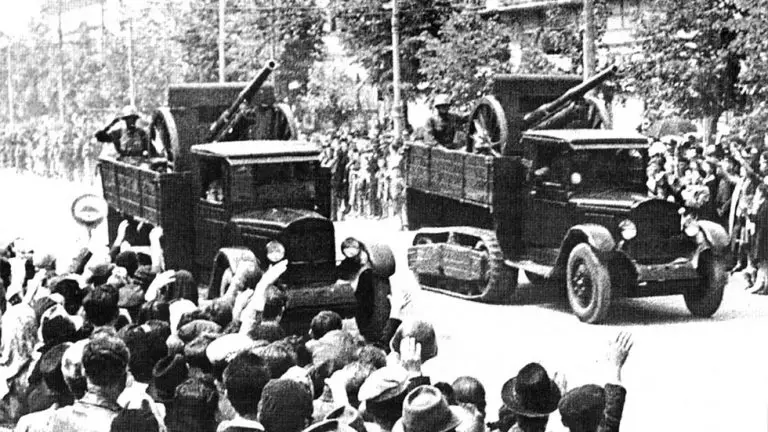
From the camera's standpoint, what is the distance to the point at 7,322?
9.78 meters

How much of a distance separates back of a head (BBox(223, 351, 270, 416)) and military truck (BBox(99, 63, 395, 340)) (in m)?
7.20

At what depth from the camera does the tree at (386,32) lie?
109 feet

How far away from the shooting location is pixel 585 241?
1520 centimetres

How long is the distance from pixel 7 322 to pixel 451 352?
4.88 meters

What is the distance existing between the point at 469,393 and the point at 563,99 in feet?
35.2

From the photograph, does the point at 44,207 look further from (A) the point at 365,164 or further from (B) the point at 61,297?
(B) the point at 61,297

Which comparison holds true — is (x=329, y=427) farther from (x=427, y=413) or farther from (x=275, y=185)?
(x=275, y=185)

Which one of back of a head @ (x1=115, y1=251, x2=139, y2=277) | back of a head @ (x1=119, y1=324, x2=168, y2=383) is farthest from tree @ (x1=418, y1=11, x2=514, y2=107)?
back of a head @ (x1=119, y1=324, x2=168, y2=383)

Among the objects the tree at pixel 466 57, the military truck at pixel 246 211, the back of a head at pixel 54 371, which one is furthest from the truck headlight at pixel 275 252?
the tree at pixel 466 57

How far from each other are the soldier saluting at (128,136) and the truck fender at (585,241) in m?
6.02

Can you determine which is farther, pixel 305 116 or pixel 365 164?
pixel 305 116

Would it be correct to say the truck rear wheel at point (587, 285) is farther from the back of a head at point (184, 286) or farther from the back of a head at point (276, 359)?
Answer: the back of a head at point (276, 359)

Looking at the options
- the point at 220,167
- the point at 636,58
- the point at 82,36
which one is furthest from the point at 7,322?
the point at 82,36

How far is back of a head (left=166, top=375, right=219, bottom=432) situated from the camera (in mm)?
6234
